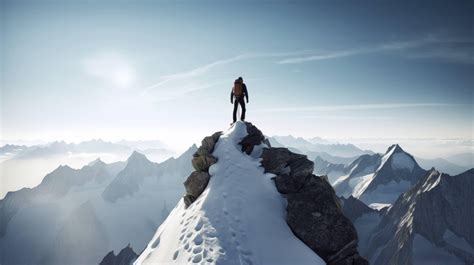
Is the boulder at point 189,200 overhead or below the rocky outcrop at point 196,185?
below

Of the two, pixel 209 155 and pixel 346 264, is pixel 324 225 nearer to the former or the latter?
pixel 346 264

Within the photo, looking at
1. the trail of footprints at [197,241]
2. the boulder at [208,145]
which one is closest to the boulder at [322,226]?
the trail of footprints at [197,241]

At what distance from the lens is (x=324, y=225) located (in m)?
16.6

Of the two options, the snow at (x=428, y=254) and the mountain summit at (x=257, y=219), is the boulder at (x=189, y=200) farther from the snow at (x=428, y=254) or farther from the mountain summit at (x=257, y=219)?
the snow at (x=428, y=254)

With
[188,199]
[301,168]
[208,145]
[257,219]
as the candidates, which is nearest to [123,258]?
[208,145]

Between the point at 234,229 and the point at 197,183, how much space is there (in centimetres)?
752

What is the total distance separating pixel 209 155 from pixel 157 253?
355 inches

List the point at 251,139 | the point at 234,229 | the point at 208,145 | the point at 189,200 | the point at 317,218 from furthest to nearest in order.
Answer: the point at 208,145 → the point at 251,139 → the point at 189,200 → the point at 317,218 → the point at 234,229

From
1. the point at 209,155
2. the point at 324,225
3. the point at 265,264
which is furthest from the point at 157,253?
the point at 324,225

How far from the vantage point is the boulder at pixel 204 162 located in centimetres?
2275

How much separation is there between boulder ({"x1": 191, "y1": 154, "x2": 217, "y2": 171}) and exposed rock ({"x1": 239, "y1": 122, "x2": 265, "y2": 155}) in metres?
3.18

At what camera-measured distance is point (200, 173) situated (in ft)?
73.7

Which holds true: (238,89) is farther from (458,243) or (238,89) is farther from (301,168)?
(458,243)

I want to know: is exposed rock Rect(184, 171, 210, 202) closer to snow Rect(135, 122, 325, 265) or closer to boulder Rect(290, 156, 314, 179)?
snow Rect(135, 122, 325, 265)
